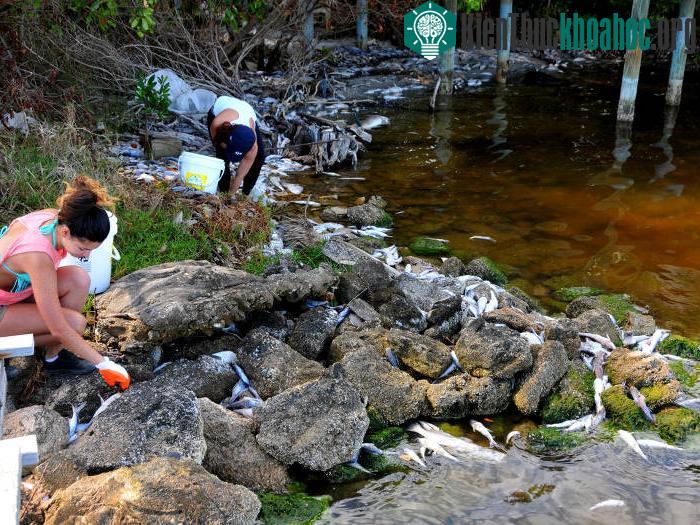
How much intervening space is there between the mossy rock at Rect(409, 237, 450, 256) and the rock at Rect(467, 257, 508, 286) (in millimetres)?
674

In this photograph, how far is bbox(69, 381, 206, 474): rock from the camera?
343cm

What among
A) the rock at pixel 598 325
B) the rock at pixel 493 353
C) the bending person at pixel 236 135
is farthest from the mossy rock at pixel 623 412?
the bending person at pixel 236 135

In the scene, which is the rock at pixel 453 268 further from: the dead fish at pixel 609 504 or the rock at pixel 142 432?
the rock at pixel 142 432

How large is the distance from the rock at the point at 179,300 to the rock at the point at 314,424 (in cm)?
80

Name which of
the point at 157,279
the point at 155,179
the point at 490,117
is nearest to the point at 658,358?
the point at 157,279

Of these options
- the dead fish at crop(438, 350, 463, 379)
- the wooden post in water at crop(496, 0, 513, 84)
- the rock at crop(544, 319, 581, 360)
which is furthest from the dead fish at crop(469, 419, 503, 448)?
the wooden post in water at crop(496, 0, 513, 84)

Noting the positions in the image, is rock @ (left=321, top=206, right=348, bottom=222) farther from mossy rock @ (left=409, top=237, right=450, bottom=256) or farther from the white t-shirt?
the white t-shirt

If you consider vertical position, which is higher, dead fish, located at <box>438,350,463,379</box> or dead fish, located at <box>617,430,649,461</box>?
dead fish, located at <box>438,350,463,379</box>

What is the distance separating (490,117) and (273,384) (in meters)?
10.9

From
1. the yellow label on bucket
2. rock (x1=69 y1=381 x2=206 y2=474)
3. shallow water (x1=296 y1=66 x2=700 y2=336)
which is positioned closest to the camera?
rock (x1=69 y1=381 x2=206 y2=474)

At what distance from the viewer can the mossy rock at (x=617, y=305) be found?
6074 mm

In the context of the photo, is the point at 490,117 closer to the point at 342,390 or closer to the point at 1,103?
the point at 1,103

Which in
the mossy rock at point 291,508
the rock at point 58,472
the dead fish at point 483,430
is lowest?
the dead fish at point 483,430

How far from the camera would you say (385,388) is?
4.42 meters
